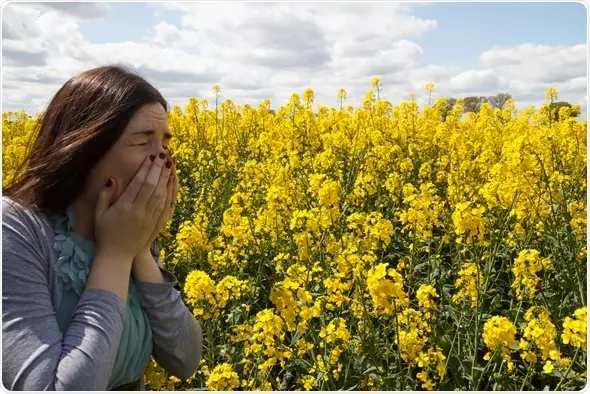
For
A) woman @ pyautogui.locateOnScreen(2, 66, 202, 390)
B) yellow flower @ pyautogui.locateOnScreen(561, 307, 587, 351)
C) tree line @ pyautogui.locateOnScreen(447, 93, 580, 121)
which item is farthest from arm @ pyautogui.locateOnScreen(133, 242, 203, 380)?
tree line @ pyautogui.locateOnScreen(447, 93, 580, 121)

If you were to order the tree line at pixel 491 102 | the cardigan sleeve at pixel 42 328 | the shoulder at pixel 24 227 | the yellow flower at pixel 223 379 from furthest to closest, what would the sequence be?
the tree line at pixel 491 102
the yellow flower at pixel 223 379
the shoulder at pixel 24 227
the cardigan sleeve at pixel 42 328

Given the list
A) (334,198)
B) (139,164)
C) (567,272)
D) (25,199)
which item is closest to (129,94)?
(139,164)

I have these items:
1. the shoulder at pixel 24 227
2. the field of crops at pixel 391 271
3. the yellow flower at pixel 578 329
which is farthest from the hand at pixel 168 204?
the yellow flower at pixel 578 329

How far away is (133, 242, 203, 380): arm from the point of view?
1.46 meters

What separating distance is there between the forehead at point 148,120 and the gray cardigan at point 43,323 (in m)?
0.29

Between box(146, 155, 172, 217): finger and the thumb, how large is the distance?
0.09m

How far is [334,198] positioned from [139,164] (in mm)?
Answer: 1909

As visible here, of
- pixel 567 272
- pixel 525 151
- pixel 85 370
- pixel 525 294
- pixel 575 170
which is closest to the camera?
pixel 85 370

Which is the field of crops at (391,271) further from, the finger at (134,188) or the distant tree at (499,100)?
the distant tree at (499,100)

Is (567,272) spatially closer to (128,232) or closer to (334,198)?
(334,198)

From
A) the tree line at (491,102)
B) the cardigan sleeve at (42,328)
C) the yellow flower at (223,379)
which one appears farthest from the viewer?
the tree line at (491,102)

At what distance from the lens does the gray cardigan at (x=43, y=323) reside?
1.15 m

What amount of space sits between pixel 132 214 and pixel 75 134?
0.25 metres

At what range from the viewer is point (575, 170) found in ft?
13.9
